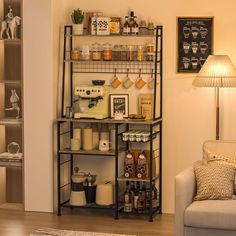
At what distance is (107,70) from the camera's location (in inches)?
263

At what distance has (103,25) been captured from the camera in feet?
21.1

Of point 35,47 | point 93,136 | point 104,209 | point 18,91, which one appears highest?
point 35,47

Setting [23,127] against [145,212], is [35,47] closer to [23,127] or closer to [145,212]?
[23,127]

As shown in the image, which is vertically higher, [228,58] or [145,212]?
[228,58]

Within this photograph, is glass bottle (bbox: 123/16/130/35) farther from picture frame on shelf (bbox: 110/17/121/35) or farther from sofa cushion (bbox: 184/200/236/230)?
sofa cushion (bbox: 184/200/236/230)

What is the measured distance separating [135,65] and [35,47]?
98 cm

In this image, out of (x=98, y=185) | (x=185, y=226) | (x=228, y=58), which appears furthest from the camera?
(x=98, y=185)

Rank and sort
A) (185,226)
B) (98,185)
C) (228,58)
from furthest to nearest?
(98,185) → (228,58) → (185,226)

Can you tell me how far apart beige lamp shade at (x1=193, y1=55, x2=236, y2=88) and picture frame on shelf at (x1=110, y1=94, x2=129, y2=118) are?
2.66 ft

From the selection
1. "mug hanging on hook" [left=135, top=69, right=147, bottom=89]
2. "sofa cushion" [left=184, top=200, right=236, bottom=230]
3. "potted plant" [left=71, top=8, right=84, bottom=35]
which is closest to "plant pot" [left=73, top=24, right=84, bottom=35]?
"potted plant" [left=71, top=8, right=84, bottom=35]

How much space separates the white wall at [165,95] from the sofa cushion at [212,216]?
1526 millimetres

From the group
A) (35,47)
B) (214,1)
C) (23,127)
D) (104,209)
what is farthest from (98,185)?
(214,1)

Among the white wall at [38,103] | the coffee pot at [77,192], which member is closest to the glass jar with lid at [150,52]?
the white wall at [38,103]

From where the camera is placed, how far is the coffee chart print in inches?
251
